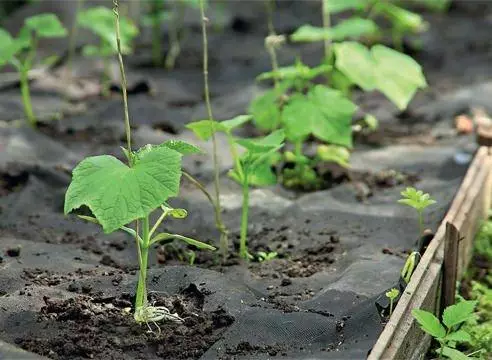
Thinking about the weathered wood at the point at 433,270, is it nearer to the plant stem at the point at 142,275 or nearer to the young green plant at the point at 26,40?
the plant stem at the point at 142,275

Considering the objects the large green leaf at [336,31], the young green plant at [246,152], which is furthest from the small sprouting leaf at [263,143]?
the large green leaf at [336,31]

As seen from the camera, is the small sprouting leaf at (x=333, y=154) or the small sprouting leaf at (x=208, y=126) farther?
the small sprouting leaf at (x=333, y=154)

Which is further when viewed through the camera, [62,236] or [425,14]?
[425,14]

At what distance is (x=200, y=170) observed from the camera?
4.45 meters

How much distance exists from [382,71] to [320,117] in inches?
17.8

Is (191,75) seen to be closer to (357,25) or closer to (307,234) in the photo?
(357,25)

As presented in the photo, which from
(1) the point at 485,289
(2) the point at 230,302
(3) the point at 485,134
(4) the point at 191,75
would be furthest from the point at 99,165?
(4) the point at 191,75

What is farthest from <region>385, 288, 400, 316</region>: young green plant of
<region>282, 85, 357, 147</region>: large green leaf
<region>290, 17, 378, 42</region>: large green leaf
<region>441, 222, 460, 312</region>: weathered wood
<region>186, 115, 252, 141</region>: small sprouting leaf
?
<region>290, 17, 378, 42</region>: large green leaf

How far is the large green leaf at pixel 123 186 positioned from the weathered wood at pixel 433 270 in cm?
69

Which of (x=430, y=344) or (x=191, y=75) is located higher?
(x=430, y=344)

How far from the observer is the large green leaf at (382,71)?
165 inches

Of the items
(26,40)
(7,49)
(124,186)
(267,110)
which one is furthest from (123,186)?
(26,40)

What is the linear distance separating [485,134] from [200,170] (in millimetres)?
1298

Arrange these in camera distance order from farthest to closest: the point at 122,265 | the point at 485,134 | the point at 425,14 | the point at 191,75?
the point at 425,14
the point at 191,75
the point at 485,134
the point at 122,265
